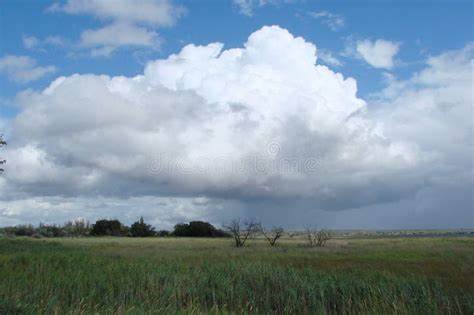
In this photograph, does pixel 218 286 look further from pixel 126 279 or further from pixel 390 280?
pixel 390 280

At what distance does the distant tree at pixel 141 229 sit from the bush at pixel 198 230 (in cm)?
611

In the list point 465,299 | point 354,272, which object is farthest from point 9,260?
point 465,299

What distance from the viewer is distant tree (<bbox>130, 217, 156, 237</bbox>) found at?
127338 millimetres

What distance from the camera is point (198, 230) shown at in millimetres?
126938

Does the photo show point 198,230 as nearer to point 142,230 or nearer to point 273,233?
point 142,230

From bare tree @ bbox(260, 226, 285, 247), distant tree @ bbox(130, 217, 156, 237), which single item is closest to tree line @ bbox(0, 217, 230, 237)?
distant tree @ bbox(130, 217, 156, 237)

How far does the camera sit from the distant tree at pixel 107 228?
123750 mm

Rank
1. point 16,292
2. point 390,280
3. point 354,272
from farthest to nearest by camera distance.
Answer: point 354,272, point 390,280, point 16,292

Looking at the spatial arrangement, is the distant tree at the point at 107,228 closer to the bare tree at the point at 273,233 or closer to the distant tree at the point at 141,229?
the distant tree at the point at 141,229

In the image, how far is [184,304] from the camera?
17047 millimetres

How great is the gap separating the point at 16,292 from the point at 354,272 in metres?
14.9

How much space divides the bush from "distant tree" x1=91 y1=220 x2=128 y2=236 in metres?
13.5

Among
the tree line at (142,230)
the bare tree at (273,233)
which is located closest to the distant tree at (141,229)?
the tree line at (142,230)

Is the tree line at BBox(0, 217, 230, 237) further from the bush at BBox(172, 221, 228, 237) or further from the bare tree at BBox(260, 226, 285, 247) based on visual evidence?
the bare tree at BBox(260, 226, 285, 247)
